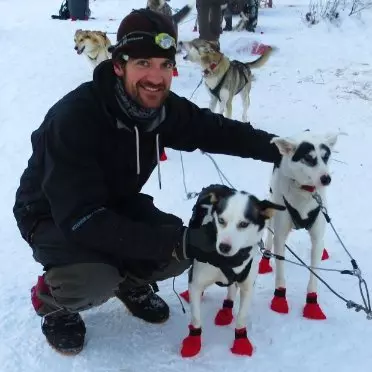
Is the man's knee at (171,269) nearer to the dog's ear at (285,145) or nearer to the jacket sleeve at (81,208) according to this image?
the jacket sleeve at (81,208)

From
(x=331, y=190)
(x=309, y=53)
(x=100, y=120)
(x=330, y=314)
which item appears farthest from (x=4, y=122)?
(x=309, y=53)

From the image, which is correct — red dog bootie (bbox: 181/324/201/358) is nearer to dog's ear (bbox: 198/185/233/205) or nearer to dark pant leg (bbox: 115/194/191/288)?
dark pant leg (bbox: 115/194/191/288)

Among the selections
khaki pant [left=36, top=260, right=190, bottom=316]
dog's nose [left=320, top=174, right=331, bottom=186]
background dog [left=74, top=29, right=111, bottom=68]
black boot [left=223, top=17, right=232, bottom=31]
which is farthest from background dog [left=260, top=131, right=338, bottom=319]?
black boot [left=223, top=17, right=232, bottom=31]

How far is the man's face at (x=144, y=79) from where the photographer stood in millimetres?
2021

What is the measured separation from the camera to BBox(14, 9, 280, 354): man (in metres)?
1.90

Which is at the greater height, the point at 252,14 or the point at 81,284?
the point at 81,284

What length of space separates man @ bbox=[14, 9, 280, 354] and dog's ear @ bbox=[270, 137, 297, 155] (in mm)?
132

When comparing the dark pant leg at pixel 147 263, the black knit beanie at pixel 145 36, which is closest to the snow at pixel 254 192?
the dark pant leg at pixel 147 263

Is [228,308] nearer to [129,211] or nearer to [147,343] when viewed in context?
[147,343]

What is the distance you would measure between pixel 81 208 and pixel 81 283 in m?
0.35

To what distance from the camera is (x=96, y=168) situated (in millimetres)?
1969

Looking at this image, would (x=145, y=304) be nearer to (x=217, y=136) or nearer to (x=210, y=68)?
(x=217, y=136)

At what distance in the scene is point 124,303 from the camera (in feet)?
8.05

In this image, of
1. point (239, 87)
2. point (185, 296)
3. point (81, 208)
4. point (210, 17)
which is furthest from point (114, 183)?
point (210, 17)
